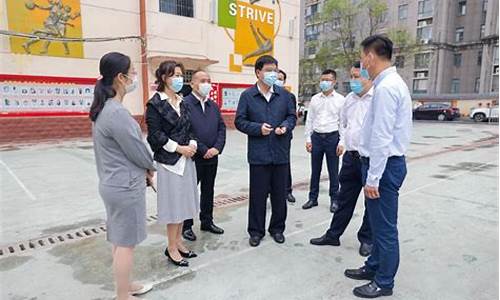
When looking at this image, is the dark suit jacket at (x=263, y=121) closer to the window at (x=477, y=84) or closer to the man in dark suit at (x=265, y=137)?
the man in dark suit at (x=265, y=137)

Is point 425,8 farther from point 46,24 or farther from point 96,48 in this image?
point 46,24

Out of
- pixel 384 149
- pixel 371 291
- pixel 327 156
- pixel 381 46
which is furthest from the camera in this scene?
pixel 327 156

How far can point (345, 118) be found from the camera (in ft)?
11.7

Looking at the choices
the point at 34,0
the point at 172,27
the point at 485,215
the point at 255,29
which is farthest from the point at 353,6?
the point at 485,215

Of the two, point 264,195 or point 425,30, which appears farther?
point 425,30

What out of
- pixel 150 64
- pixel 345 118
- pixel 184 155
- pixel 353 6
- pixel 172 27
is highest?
pixel 353 6

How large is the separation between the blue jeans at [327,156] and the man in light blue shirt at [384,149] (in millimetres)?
1870

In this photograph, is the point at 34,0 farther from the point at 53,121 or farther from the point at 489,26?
the point at 489,26

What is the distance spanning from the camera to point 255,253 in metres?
3.17

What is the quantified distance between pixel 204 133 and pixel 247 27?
12312 mm

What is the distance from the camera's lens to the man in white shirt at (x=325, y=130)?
14.4 feet

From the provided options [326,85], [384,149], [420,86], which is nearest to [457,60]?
[420,86]

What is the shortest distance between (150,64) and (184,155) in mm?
9987

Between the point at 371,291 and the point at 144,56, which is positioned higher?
the point at 144,56
